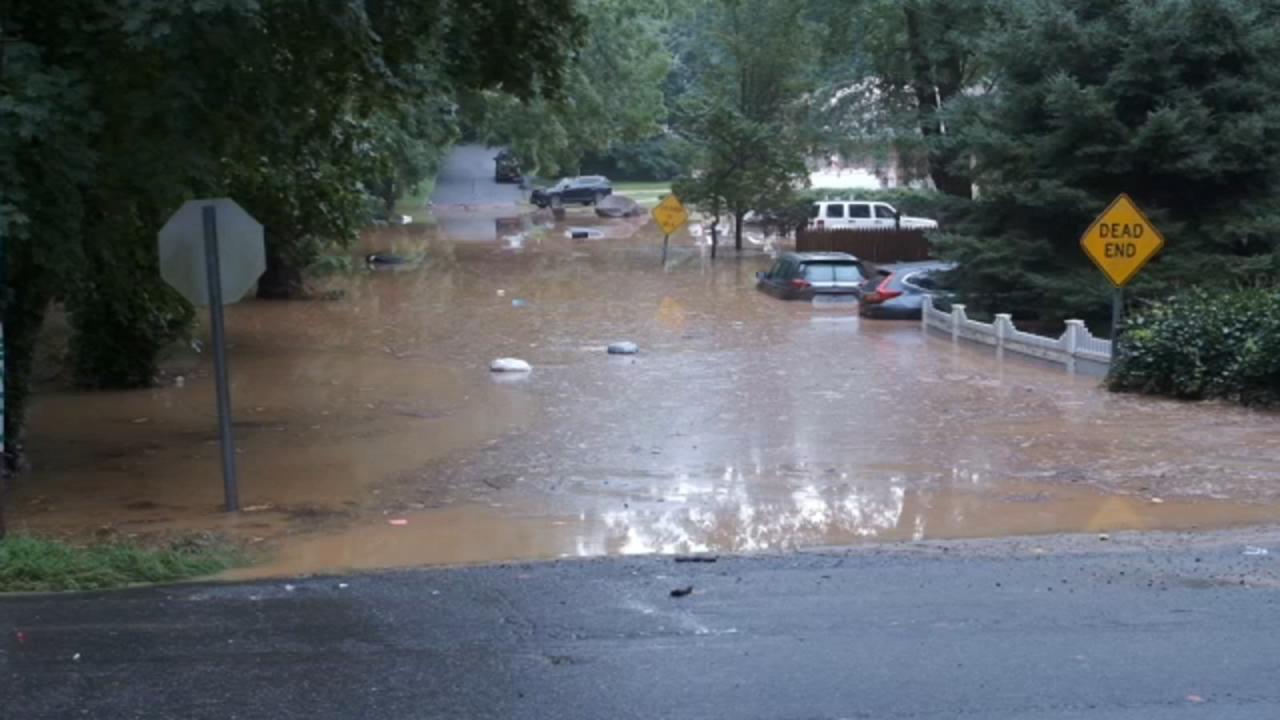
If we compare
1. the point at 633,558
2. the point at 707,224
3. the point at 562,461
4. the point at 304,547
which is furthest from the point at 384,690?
the point at 707,224

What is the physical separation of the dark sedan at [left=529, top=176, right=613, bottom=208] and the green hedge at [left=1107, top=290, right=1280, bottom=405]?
60.6 meters

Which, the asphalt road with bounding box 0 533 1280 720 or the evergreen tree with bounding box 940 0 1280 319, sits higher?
the evergreen tree with bounding box 940 0 1280 319

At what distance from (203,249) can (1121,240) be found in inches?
472

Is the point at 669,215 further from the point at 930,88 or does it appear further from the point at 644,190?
the point at 644,190

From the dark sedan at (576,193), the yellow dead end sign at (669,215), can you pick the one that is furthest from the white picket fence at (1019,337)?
the dark sedan at (576,193)

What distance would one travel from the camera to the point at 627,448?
15648mm

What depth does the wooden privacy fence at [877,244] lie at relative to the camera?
45312 millimetres

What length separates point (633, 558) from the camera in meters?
9.90

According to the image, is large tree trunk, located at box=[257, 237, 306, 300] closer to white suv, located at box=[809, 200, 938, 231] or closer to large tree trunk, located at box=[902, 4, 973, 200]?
large tree trunk, located at box=[902, 4, 973, 200]

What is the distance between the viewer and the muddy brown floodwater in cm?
1159

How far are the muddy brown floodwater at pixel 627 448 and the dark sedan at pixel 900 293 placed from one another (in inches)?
58.9

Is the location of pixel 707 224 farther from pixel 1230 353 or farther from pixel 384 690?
pixel 384 690

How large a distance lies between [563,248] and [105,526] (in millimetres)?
41708

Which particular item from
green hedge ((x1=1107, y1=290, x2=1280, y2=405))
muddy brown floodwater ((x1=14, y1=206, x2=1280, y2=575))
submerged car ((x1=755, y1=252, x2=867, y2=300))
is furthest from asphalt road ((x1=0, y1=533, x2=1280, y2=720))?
submerged car ((x1=755, y1=252, x2=867, y2=300))
